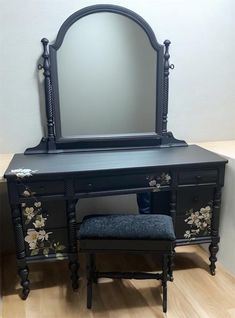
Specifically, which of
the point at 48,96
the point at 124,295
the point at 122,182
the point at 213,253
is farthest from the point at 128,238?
the point at 48,96

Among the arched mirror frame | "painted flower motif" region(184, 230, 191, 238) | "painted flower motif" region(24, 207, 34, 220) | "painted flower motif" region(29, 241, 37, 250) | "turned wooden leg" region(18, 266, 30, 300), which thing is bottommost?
"turned wooden leg" region(18, 266, 30, 300)

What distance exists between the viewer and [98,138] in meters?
1.95

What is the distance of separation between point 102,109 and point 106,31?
0.46 metres

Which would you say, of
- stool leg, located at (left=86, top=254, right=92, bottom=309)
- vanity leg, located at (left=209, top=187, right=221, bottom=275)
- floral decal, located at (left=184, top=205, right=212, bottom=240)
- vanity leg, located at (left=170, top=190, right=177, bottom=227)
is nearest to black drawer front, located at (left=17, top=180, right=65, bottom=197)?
stool leg, located at (left=86, top=254, right=92, bottom=309)

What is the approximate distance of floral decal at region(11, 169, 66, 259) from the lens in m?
1.58

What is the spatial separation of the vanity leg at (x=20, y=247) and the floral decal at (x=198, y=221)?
92 centimetres

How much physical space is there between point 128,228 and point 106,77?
93cm

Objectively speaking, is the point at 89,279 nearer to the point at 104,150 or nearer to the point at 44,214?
the point at 44,214

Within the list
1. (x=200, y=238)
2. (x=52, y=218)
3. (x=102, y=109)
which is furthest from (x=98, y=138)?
(x=200, y=238)

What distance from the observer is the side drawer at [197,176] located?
67.6 inches

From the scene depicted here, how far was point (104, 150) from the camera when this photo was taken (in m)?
1.97

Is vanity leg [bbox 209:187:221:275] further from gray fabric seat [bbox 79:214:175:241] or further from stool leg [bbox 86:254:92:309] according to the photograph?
stool leg [bbox 86:254:92:309]

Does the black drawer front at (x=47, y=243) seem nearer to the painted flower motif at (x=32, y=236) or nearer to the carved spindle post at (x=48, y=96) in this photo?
the painted flower motif at (x=32, y=236)

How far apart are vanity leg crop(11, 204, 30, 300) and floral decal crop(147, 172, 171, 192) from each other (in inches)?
28.0
